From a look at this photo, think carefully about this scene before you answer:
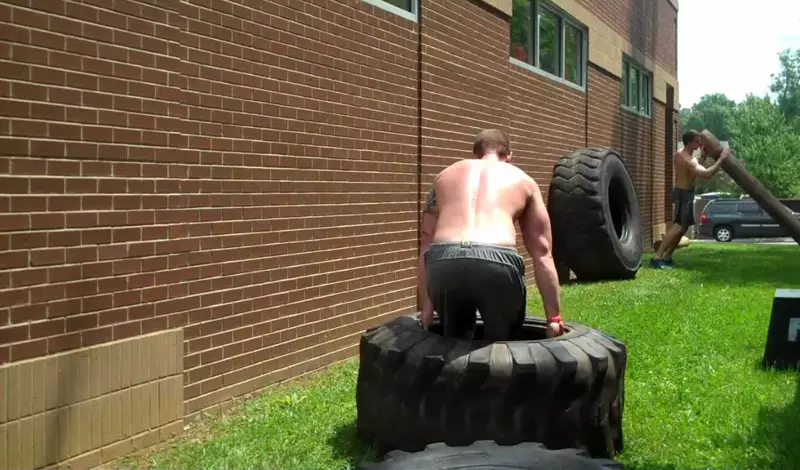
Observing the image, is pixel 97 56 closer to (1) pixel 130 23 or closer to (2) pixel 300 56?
(1) pixel 130 23

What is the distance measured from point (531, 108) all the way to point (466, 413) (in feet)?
27.1

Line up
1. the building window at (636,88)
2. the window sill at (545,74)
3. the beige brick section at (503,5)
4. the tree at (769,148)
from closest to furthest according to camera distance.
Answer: the beige brick section at (503,5), the window sill at (545,74), the building window at (636,88), the tree at (769,148)

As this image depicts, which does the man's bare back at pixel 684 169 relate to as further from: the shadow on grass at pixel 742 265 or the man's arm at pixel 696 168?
the shadow on grass at pixel 742 265

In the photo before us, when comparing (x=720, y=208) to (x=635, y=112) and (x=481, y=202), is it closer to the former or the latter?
(x=635, y=112)

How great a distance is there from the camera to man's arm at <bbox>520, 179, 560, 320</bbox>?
4469 mm

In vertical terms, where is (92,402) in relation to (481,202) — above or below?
below

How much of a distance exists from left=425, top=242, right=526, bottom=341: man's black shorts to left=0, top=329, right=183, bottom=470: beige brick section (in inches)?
61.1

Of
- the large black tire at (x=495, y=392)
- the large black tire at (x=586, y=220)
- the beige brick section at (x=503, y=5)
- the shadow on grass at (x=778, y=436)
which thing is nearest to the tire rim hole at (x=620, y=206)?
the large black tire at (x=586, y=220)

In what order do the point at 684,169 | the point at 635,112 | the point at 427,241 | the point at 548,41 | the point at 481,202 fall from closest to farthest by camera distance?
the point at 481,202
the point at 427,241
the point at 548,41
the point at 684,169
the point at 635,112

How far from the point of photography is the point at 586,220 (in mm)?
10766

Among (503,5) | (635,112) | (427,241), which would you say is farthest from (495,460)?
(635,112)

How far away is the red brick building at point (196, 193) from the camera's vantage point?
4.04 metres

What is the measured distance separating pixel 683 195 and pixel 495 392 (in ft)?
34.2

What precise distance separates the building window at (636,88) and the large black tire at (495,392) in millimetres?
14334
